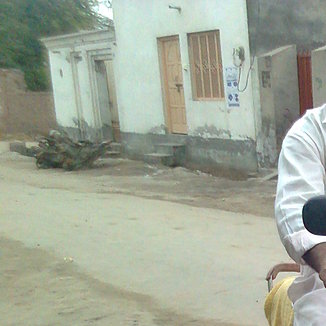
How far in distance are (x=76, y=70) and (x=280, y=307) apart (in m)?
16.5

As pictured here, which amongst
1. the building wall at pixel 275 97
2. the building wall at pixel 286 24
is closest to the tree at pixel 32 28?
the building wall at pixel 286 24

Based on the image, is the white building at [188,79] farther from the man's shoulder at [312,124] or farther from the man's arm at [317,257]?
the man's arm at [317,257]

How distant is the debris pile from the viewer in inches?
590

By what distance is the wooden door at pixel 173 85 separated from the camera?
14.1 m

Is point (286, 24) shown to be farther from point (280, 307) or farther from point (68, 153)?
point (280, 307)

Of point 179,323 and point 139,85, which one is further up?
point 139,85

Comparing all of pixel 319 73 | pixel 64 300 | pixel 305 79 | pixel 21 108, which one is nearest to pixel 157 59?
pixel 305 79

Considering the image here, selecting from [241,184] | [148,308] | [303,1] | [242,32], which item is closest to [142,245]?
[148,308]

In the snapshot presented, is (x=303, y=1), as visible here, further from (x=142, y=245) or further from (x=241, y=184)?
(x=142, y=245)

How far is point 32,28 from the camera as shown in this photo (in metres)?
26.5

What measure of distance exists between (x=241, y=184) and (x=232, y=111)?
1.56 meters

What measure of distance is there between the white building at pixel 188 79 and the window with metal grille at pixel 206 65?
0.02m

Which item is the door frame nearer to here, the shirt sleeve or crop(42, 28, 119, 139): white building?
crop(42, 28, 119, 139): white building

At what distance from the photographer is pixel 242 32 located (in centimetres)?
1195
